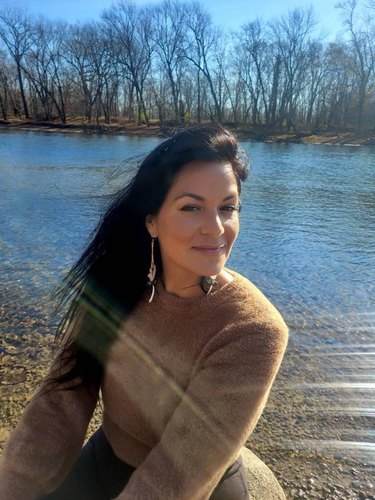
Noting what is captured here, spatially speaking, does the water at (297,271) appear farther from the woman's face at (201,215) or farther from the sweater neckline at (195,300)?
the sweater neckline at (195,300)

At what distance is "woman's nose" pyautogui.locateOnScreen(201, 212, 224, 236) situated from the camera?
1440 millimetres

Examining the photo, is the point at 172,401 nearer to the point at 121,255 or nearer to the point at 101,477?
the point at 101,477

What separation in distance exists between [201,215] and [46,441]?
986 millimetres

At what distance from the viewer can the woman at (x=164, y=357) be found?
1.23m

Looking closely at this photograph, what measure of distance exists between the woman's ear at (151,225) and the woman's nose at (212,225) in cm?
25

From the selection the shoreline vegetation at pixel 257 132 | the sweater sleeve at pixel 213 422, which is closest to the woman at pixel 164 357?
the sweater sleeve at pixel 213 422

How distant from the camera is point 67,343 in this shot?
5.71 ft

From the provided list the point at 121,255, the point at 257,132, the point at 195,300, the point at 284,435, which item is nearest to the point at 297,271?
the point at 284,435

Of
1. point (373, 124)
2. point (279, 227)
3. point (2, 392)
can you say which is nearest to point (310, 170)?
point (279, 227)

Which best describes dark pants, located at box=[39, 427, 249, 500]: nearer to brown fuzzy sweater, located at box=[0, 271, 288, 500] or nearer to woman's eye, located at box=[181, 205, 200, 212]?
brown fuzzy sweater, located at box=[0, 271, 288, 500]

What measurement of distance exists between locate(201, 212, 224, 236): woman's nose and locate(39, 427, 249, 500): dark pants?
0.84 meters

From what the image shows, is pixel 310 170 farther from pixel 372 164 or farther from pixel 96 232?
pixel 96 232

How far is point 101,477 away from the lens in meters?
1.64

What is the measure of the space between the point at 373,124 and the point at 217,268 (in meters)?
48.7
